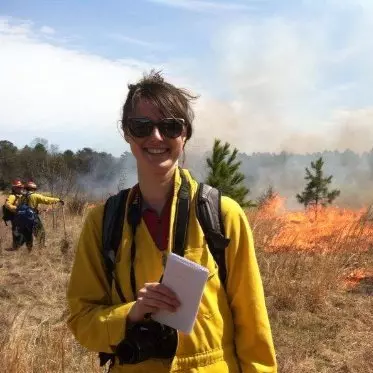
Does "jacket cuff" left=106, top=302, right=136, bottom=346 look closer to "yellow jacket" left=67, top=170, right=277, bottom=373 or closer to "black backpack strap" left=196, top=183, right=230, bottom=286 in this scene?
"yellow jacket" left=67, top=170, right=277, bottom=373

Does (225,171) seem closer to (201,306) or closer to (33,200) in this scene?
(33,200)

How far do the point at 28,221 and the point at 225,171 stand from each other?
5.11 m

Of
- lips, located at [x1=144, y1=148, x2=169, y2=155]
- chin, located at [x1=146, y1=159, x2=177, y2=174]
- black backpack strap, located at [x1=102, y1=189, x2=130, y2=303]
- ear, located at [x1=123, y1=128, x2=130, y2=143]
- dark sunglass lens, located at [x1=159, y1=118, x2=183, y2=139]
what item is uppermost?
dark sunglass lens, located at [x1=159, y1=118, x2=183, y2=139]

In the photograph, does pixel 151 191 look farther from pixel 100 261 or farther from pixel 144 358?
pixel 144 358

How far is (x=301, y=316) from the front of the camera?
17.9 ft

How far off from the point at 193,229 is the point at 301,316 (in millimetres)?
4255

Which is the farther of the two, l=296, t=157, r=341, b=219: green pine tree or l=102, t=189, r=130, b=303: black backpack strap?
l=296, t=157, r=341, b=219: green pine tree

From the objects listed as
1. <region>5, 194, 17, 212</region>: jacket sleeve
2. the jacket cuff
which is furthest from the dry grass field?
<region>5, 194, 17, 212</region>: jacket sleeve

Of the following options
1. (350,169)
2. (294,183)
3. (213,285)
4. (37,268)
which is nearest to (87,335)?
(213,285)

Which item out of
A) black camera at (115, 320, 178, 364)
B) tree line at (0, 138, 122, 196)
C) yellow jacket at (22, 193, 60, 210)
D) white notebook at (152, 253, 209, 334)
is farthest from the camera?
tree line at (0, 138, 122, 196)

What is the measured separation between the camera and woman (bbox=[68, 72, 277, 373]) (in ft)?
5.14

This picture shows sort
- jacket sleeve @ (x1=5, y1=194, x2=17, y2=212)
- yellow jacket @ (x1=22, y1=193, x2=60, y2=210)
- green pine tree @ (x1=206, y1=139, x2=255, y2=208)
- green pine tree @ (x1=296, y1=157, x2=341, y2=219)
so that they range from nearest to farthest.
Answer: yellow jacket @ (x1=22, y1=193, x2=60, y2=210), jacket sleeve @ (x1=5, y1=194, x2=17, y2=212), green pine tree @ (x1=206, y1=139, x2=255, y2=208), green pine tree @ (x1=296, y1=157, x2=341, y2=219)

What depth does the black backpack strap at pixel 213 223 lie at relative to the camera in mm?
1582

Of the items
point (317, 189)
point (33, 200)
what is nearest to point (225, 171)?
point (33, 200)
